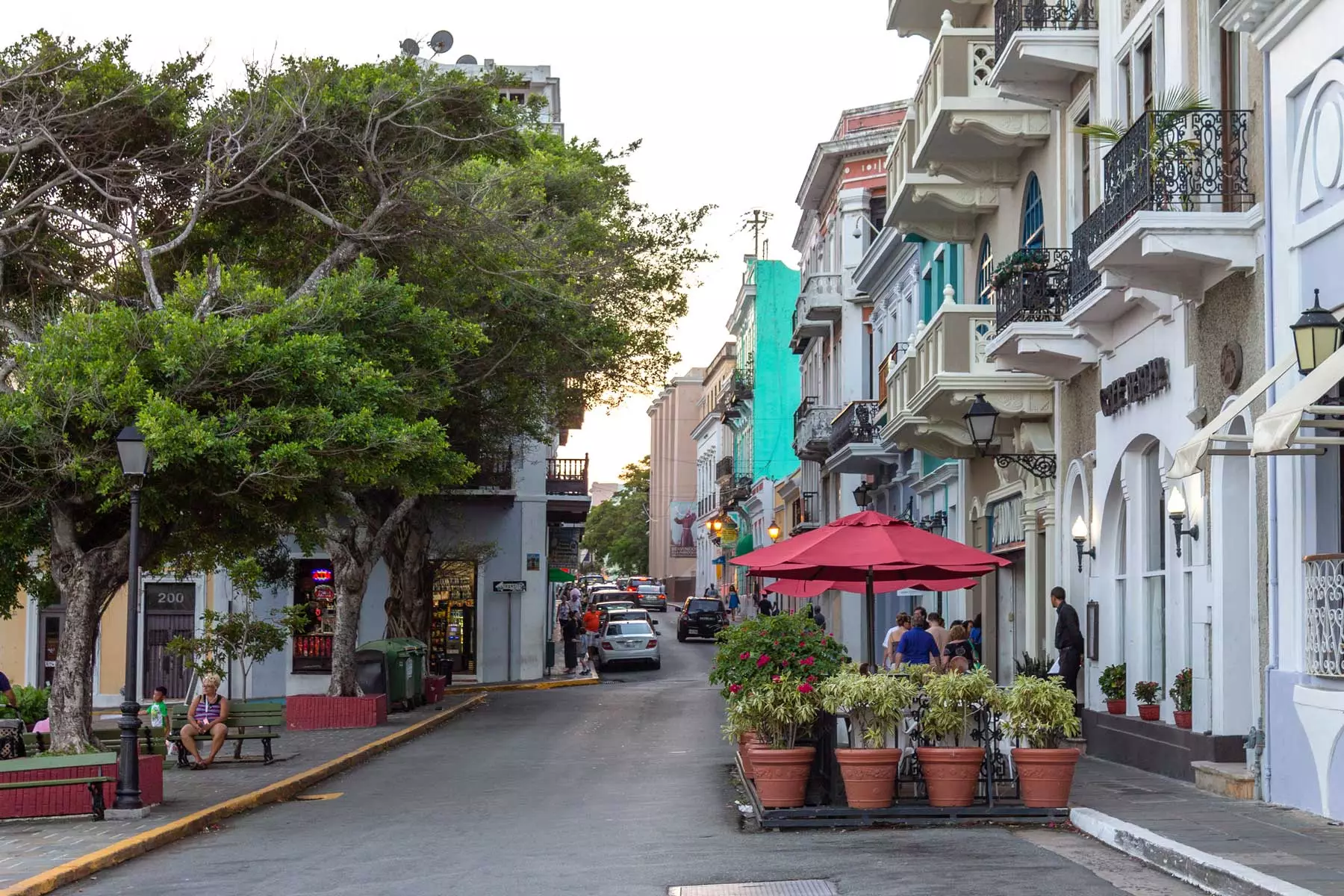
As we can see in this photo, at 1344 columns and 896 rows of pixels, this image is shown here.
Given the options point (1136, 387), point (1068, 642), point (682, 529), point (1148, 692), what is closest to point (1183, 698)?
point (1148, 692)

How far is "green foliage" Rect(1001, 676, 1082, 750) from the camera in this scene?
467 inches

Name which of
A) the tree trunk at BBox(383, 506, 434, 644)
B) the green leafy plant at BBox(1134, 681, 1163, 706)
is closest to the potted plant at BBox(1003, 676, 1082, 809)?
the green leafy plant at BBox(1134, 681, 1163, 706)

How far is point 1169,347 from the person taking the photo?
15438mm

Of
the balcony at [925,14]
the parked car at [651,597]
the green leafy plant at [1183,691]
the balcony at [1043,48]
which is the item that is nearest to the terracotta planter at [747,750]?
the green leafy plant at [1183,691]

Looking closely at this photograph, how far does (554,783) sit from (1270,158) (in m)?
9.15

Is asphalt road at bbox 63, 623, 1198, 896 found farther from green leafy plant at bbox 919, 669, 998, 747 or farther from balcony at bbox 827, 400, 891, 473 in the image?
balcony at bbox 827, 400, 891, 473

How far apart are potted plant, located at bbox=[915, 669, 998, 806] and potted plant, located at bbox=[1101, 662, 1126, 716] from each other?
16.7 feet

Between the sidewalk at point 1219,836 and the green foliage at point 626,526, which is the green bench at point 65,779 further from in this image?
the green foliage at point 626,526

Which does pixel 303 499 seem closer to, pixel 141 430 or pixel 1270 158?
pixel 141 430

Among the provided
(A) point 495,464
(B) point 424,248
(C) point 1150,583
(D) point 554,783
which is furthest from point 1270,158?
(A) point 495,464

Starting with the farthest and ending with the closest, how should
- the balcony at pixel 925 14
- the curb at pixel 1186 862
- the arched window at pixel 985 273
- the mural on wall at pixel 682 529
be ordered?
the mural on wall at pixel 682 529 → the balcony at pixel 925 14 → the arched window at pixel 985 273 → the curb at pixel 1186 862

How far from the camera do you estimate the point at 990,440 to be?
769 inches

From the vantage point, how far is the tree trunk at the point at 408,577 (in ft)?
114

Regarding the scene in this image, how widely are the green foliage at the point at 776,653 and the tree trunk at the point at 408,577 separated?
856 inches
